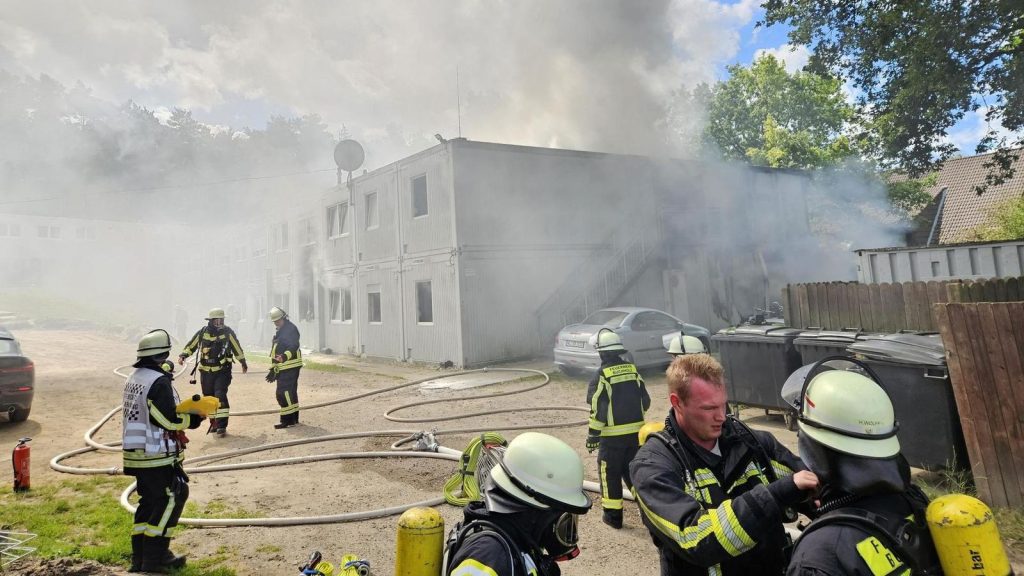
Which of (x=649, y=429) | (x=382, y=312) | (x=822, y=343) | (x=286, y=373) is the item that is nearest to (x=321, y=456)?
(x=286, y=373)

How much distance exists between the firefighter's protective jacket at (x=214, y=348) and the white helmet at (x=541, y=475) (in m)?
7.16

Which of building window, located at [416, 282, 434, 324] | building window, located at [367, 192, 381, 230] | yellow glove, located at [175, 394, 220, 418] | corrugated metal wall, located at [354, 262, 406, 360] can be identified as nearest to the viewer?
yellow glove, located at [175, 394, 220, 418]

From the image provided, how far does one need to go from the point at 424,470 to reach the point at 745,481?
4.35 metres

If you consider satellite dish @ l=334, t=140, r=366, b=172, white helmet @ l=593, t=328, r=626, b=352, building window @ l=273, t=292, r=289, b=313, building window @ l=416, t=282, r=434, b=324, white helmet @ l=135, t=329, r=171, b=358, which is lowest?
white helmet @ l=593, t=328, r=626, b=352

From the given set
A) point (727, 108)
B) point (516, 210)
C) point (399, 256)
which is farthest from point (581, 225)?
point (727, 108)

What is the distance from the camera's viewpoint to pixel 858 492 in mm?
1356

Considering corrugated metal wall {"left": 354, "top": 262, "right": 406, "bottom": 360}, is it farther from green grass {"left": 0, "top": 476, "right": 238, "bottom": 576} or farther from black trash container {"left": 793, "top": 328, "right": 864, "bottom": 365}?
black trash container {"left": 793, "top": 328, "right": 864, "bottom": 365}

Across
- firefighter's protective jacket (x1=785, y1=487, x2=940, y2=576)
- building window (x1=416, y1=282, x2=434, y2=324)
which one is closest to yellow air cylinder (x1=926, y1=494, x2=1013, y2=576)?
firefighter's protective jacket (x1=785, y1=487, x2=940, y2=576)

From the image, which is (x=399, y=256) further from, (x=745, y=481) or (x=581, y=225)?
(x=745, y=481)

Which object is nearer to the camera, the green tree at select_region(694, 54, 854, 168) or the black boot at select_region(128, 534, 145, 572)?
the black boot at select_region(128, 534, 145, 572)

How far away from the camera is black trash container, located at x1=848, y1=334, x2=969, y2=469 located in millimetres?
4418

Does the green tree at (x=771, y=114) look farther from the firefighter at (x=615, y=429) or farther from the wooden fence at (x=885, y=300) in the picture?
the firefighter at (x=615, y=429)

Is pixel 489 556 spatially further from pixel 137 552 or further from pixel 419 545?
pixel 137 552

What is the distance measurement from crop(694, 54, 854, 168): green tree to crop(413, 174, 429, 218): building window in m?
18.9
